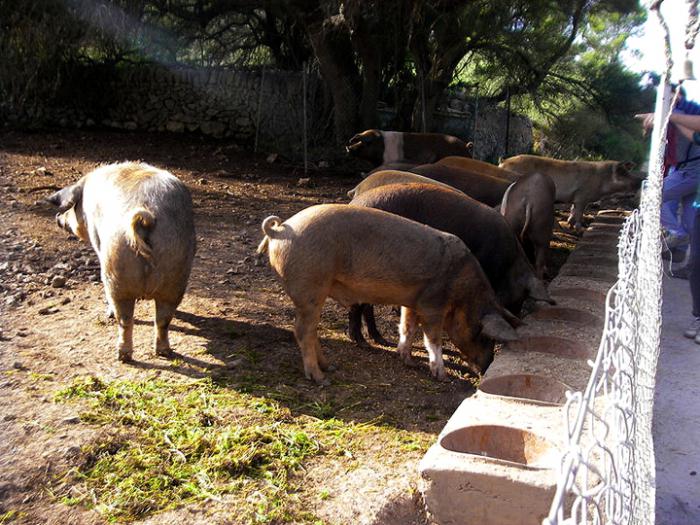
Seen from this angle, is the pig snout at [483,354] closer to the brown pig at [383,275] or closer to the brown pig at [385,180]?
the brown pig at [383,275]

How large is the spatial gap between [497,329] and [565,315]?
27.6 inches

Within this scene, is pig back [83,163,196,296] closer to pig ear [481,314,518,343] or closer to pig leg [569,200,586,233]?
pig ear [481,314,518,343]

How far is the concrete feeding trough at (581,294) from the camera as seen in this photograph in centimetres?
483

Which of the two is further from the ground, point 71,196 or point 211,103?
point 211,103

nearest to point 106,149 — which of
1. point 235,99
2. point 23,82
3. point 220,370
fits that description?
point 23,82

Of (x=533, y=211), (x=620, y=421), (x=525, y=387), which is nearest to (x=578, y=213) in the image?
(x=533, y=211)

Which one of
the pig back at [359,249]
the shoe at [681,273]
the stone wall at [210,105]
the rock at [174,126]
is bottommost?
the shoe at [681,273]

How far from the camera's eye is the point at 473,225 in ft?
16.6

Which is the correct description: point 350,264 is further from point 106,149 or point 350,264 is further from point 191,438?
point 106,149

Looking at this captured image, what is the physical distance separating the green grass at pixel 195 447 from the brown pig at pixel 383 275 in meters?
0.63

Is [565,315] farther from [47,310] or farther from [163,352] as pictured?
[47,310]

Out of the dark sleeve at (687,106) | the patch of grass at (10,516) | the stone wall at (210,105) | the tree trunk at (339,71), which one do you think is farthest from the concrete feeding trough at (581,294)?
the stone wall at (210,105)

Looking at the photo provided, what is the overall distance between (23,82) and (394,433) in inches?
418

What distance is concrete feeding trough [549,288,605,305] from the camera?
4.83 metres
